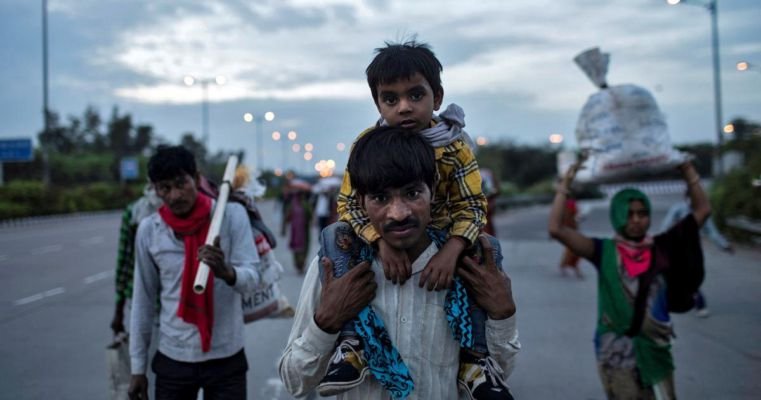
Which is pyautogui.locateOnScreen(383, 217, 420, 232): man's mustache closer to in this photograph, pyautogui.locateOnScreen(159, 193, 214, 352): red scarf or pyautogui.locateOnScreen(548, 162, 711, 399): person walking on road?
pyautogui.locateOnScreen(159, 193, 214, 352): red scarf

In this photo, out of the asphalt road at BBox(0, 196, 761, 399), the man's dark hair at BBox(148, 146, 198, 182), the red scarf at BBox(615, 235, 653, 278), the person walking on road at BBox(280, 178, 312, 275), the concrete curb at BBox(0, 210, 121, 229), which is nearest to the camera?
the man's dark hair at BBox(148, 146, 198, 182)

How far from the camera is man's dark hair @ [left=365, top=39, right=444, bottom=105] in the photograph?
87.6 inches

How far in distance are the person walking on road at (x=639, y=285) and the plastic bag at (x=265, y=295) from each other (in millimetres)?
1823

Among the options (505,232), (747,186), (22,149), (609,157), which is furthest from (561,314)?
(22,149)

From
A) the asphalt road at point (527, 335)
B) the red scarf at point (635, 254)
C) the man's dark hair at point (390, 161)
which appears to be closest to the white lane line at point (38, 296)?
the asphalt road at point (527, 335)

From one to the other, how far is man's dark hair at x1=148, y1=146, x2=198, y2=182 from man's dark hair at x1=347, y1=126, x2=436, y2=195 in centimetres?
163

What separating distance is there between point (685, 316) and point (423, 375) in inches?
301

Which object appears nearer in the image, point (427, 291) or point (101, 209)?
point (427, 291)

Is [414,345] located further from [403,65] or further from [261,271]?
[261,271]

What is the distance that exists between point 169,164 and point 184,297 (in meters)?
0.67

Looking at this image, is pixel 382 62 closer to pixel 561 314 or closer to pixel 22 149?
pixel 561 314

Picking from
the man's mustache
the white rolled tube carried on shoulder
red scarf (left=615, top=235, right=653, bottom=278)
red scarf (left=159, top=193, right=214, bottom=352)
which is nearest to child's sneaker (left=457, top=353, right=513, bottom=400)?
the man's mustache

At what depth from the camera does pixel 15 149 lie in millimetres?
32281

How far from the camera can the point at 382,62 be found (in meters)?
2.26
